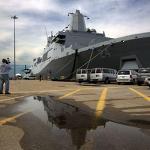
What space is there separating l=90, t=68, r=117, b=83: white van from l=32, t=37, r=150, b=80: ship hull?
1864 millimetres

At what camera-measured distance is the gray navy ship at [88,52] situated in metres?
32.2

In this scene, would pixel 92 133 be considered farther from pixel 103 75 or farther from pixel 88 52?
pixel 88 52

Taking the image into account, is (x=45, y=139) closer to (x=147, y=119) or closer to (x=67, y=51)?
(x=147, y=119)

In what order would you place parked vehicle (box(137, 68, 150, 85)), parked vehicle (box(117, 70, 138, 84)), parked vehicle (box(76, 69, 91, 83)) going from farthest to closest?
parked vehicle (box(76, 69, 91, 83)) < parked vehicle (box(117, 70, 138, 84)) < parked vehicle (box(137, 68, 150, 85))

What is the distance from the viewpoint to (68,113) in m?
8.24

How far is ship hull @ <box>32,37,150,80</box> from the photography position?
3175 cm

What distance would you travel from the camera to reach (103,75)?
3275 centimetres

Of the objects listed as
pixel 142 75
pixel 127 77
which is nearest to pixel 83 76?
pixel 127 77

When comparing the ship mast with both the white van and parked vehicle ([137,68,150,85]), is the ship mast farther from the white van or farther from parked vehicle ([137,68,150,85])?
parked vehicle ([137,68,150,85])

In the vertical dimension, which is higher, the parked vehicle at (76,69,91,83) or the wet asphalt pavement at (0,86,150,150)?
the parked vehicle at (76,69,91,83)

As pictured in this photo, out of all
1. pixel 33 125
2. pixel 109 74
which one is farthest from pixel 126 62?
pixel 33 125

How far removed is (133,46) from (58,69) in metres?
18.8

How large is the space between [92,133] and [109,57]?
3072cm

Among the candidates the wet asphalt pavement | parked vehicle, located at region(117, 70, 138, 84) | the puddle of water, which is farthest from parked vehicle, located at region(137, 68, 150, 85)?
the puddle of water
